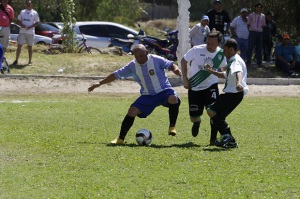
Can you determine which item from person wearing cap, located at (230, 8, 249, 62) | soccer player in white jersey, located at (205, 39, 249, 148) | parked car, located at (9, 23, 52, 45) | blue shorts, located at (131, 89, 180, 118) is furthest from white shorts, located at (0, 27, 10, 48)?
soccer player in white jersey, located at (205, 39, 249, 148)

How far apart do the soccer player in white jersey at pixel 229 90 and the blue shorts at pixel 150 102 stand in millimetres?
809

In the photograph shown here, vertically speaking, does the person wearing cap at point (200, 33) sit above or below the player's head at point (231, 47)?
below

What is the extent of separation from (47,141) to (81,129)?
185cm

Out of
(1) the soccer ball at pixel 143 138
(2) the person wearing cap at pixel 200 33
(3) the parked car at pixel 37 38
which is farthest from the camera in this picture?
(3) the parked car at pixel 37 38

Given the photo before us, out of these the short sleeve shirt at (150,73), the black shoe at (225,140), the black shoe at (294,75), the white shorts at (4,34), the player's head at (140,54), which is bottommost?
the black shoe at (294,75)

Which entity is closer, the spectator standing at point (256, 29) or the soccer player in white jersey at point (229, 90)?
the soccer player in white jersey at point (229, 90)

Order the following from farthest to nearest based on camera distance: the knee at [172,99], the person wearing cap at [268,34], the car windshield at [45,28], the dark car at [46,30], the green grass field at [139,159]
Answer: the car windshield at [45,28]
the dark car at [46,30]
the person wearing cap at [268,34]
the knee at [172,99]
the green grass field at [139,159]

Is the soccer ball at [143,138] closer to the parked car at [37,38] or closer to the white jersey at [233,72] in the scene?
the white jersey at [233,72]

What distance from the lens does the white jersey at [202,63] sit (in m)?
11.7

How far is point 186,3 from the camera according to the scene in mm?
22141

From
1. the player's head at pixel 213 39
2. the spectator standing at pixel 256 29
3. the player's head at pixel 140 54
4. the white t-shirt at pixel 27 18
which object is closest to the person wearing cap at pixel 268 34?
the spectator standing at pixel 256 29

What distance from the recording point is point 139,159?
32.2 feet

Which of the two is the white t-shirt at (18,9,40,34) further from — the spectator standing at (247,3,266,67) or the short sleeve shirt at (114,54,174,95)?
the short sleeve shirt at (114,54,174,95)

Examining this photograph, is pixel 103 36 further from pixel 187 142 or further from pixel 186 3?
pixel 187 142
